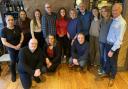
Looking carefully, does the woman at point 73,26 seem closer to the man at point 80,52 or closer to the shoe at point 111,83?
the man at point 80,52

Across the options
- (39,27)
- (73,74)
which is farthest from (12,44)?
(73,74)

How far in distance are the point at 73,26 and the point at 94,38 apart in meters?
0.53

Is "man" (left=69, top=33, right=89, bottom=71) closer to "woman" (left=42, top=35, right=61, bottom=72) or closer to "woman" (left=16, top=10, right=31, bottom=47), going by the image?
"woman" (left=42, top=35, right=61, bottom=72)

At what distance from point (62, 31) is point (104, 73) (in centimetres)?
130

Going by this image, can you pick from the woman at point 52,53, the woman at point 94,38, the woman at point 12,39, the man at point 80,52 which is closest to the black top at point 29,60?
the woman at point 12,39

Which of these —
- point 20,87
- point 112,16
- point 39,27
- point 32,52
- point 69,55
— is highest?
point 112,16

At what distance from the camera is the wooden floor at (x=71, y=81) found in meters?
3.46

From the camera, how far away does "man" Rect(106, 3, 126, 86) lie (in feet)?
9.81

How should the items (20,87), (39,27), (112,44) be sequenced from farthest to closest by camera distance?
(39,27), (20,87), (112,44)

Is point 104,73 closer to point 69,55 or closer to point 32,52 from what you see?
point 69,55

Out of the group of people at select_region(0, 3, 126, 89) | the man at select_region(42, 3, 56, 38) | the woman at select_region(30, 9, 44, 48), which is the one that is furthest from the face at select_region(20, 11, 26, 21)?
the man at select_region(42, 3, 56, 38)

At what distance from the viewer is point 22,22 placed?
151 inches

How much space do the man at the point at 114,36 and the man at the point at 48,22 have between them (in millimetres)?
1305

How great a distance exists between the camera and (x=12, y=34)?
3.42 m
